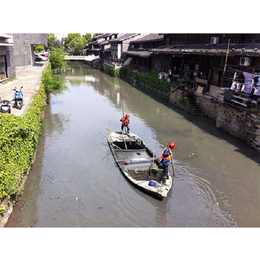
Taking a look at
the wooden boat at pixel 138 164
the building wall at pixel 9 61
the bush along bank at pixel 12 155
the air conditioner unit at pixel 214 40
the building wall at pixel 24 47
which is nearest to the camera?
the bush along bank at pixel 12 155

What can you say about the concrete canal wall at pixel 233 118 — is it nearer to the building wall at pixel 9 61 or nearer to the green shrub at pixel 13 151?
the green shrub at pixel 13 151

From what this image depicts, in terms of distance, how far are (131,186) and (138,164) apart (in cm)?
140

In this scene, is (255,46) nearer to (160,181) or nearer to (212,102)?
(212,102)

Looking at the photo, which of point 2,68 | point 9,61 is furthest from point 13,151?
point 9,61

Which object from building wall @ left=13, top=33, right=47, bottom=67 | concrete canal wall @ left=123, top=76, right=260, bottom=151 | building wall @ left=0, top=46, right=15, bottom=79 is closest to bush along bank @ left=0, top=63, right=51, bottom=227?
concrete canal wall @ left=123, top=76, right=260, bottom=151

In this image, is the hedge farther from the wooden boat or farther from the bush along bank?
the wooden boat

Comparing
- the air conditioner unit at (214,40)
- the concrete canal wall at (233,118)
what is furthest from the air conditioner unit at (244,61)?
the air conditioner unit at (214,40)

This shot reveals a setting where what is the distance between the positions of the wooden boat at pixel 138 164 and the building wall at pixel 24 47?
25319mm

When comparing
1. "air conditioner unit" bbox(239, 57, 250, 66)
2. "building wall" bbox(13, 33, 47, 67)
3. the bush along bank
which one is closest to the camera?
the bush along bank

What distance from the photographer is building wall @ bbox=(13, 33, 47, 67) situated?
32.7 meters

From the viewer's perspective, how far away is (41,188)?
9711mm

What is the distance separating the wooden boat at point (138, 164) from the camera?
903 centimetres

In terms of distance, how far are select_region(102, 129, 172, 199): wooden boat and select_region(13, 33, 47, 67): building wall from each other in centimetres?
2532

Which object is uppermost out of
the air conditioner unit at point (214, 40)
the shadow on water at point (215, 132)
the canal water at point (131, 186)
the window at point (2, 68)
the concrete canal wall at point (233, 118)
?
the air conditioner unit at point (214, 40)
